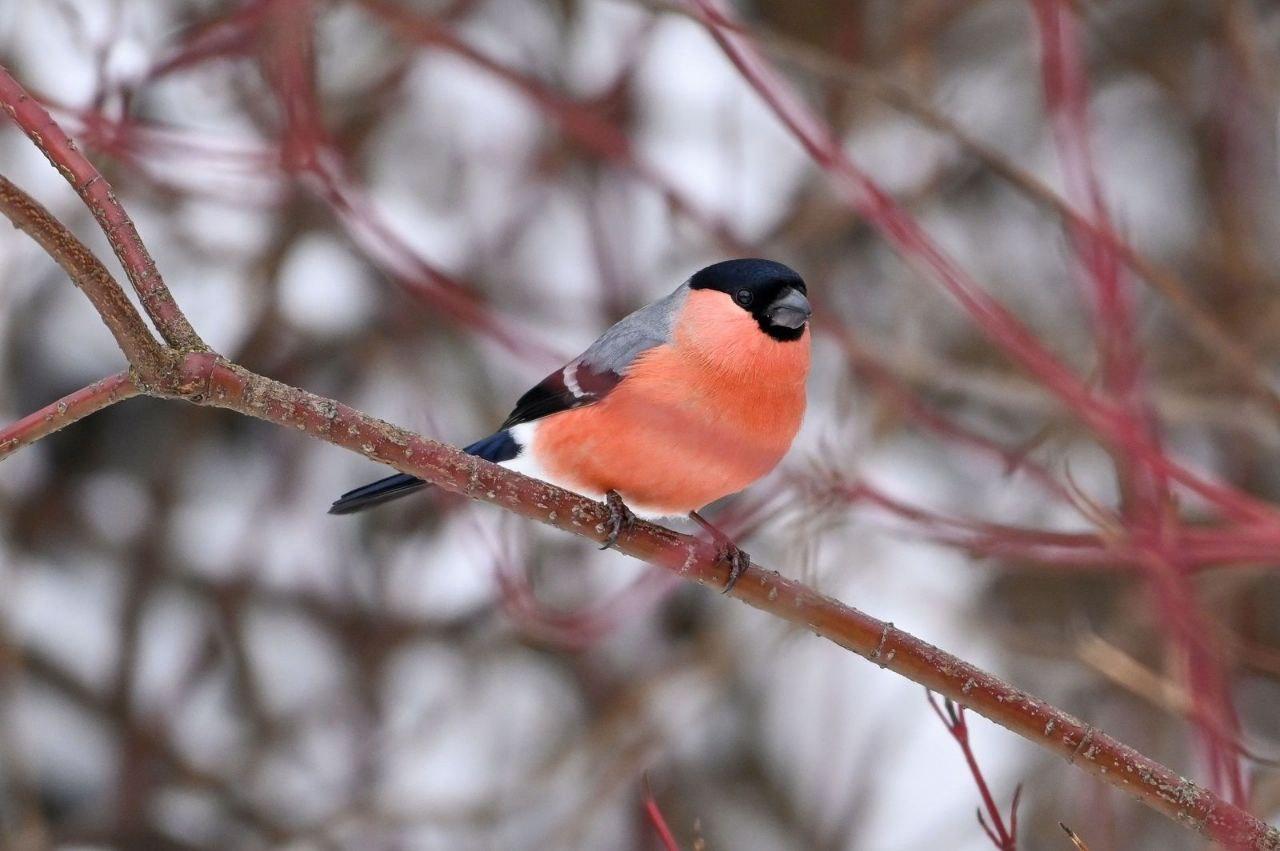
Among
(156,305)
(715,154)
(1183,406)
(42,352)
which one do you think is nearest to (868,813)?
(1183,406)

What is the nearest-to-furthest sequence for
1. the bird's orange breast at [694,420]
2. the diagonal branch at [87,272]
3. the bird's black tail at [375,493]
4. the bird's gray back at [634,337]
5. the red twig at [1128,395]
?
the red twig at [1128,395]
the diagonal branch at [87,272]
the bird's orange breast at [694,420]
the bird's black tail at [375,493]
the bird's gray back at [634,337]

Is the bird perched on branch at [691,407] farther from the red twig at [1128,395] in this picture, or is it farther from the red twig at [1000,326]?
the red twig at [1128,395]

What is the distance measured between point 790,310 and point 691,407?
0.89 ft

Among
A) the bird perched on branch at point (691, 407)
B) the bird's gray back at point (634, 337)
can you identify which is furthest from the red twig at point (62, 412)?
the bird's gray back at point (634, 337)

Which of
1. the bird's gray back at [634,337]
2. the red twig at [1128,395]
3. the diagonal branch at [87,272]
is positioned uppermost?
the bird's gray back at [634,337]

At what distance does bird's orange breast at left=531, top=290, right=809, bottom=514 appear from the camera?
2625 mm

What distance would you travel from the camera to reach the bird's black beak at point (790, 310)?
8.72 feet

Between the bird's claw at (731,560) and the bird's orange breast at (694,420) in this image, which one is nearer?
the bird's claw at (731,560)

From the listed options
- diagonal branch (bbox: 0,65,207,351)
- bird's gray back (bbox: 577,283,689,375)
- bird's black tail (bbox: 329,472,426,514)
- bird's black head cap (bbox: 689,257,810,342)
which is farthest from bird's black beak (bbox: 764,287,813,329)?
diagonal branch (bbox: 0,65,207,351)

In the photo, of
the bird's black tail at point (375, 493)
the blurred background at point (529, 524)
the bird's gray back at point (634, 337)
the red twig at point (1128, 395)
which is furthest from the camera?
the blurred background at point (529, 524)

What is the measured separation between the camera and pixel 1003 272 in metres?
5.37

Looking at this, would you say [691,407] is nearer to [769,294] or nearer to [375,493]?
[769,294]

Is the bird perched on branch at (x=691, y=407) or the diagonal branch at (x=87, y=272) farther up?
the bird perched on branch at (x=691, y=407)

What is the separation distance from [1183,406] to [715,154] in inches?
82.4
